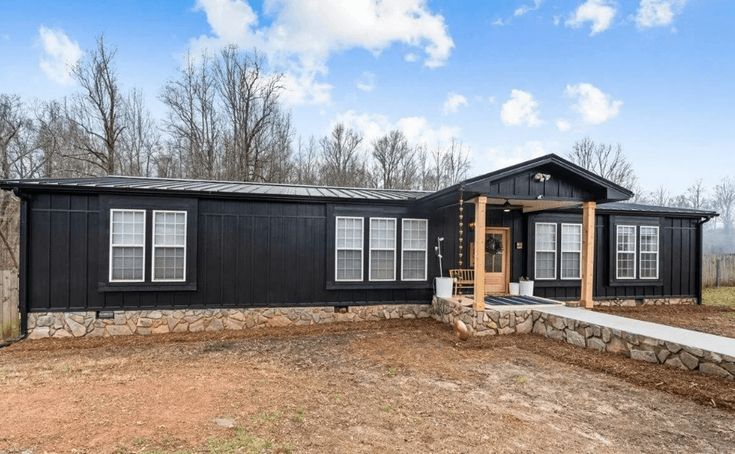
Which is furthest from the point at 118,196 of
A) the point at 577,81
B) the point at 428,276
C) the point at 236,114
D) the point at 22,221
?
the point at 577,81

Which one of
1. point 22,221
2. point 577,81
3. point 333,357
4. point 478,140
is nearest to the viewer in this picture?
point 333,357

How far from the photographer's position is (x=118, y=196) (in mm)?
6988

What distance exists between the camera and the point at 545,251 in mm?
9586

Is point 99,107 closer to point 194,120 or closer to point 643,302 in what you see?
point 194,120

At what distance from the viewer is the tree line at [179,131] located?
1591 centimetres

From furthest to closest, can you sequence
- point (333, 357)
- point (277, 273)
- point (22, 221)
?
point (277, 273) → point (22, 221) → point (333, 357)

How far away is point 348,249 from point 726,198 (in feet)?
193

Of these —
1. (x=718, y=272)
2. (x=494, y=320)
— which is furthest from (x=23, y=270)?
(x=718, y=272)

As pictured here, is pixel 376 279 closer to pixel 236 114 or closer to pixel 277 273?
pixel 277 273

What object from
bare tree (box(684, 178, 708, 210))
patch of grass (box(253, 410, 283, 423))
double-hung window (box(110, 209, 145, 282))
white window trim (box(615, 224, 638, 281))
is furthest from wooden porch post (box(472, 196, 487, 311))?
bare tree (box(684, 178, 708, 210))

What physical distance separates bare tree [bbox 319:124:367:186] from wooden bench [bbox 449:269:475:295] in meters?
13.9

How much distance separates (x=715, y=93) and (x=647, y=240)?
9.39 m

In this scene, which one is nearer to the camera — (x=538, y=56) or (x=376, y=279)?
(x=376, y=279)

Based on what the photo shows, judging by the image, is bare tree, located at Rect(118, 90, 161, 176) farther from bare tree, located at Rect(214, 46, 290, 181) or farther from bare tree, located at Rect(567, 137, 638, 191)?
bare tree, located at Rect(567, 137, 638, 191)
